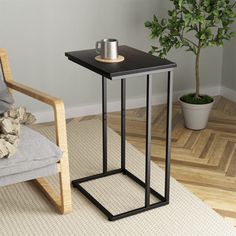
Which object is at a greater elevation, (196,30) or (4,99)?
(196,30)

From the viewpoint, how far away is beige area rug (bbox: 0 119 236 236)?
2146 mm

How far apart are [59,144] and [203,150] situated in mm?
1094

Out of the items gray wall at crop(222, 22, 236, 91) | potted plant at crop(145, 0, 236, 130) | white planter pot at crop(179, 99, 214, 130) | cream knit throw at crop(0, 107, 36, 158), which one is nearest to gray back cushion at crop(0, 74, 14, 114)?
cream knit throw at crop(0, 107, 36, 158)

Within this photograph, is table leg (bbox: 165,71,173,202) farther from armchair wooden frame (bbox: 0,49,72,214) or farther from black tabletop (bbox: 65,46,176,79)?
armchair wooden frame (bbox: 0,49,72,214)

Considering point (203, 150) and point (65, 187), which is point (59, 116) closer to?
point (65, 187)

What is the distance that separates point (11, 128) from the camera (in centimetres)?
213

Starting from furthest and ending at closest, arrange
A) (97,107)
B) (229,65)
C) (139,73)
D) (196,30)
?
(229,65) → (97,107) → (196,30) → (139,73)

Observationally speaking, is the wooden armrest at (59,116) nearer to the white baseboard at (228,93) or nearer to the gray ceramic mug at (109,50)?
the gray ceramic mug at (109,50)

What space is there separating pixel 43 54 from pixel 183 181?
1.26 m

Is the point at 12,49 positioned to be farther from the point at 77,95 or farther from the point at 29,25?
the point at 77,95

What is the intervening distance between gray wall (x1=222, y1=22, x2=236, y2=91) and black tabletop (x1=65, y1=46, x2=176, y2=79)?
1571 millimetres

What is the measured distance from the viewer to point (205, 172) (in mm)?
2684

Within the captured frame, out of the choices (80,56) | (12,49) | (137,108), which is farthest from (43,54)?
(80,56)

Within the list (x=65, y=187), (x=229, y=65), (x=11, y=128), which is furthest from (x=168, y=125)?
(x=229, y=65)
